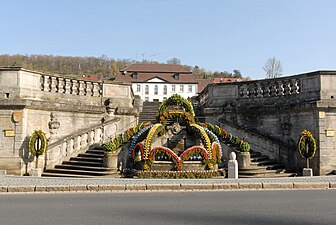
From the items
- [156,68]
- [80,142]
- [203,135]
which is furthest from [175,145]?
[156,68]

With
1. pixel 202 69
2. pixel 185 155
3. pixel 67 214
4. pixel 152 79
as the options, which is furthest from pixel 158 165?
pixel 202 69

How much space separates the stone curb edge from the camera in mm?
10570

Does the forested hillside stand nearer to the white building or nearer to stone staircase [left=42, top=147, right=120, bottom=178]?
the white building

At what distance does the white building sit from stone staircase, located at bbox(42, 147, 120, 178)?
59508 mm

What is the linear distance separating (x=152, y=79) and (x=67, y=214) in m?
70.7

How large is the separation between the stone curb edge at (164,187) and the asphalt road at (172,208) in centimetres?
56

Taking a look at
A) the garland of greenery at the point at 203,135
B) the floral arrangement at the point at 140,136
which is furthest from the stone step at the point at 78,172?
the garland of greenery at the point at 203,135

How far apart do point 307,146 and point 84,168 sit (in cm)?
1019

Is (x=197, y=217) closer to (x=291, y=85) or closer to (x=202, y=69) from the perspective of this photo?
(x=291, y=85)

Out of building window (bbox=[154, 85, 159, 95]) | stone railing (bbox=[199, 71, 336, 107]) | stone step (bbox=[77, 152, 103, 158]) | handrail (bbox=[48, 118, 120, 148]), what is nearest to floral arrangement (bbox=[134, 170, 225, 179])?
stone step (bbox=[77, 152, 103, 158])

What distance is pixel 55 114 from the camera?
56.2 feet

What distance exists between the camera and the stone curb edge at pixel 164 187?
10570 mm

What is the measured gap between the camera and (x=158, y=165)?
1418 centimetres

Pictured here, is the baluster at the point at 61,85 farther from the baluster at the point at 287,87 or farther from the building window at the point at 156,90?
the building window at the point at 156,90
